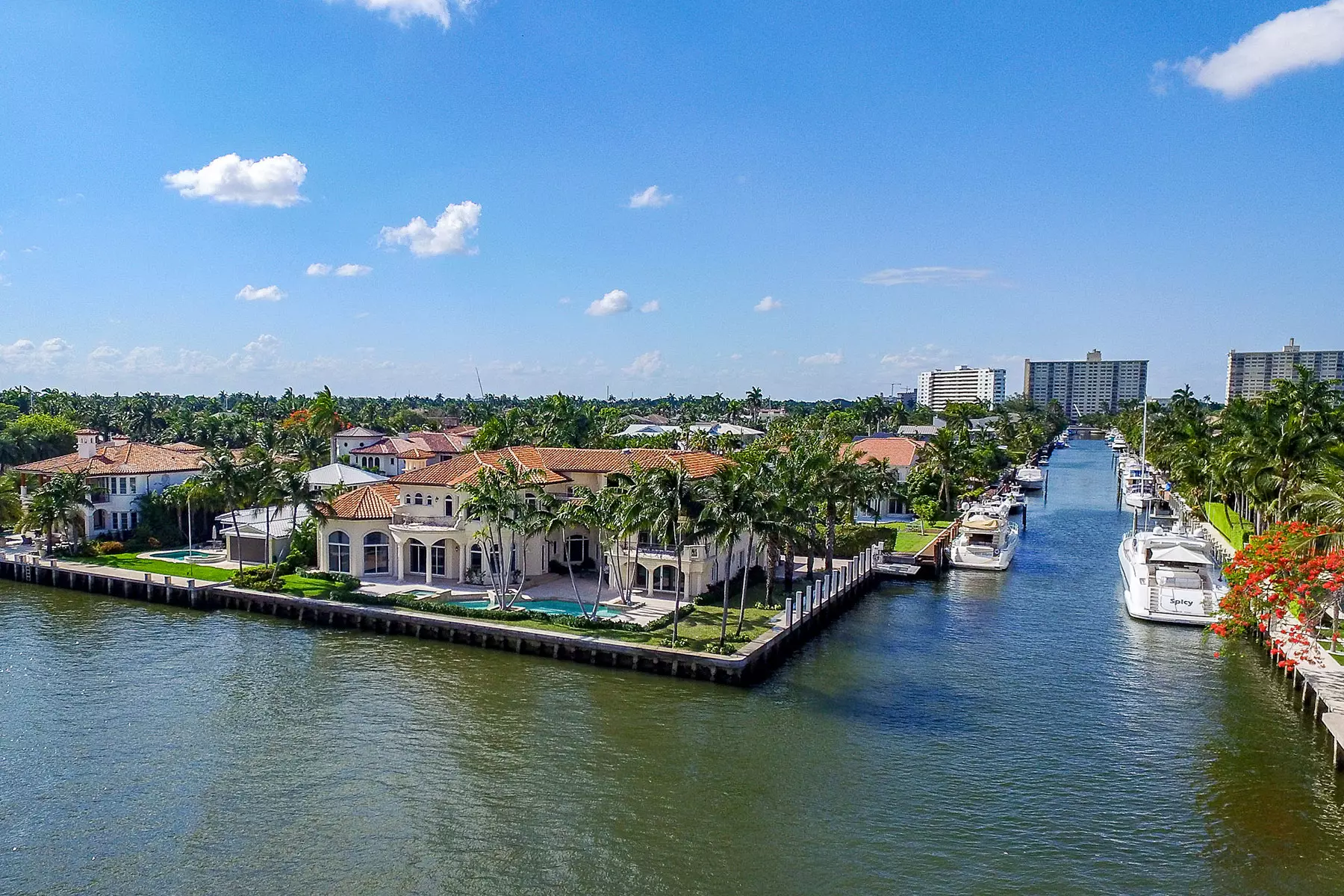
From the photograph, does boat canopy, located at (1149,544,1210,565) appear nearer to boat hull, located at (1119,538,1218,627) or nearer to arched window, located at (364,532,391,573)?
boat hull, located at (1119,538,1218,627)

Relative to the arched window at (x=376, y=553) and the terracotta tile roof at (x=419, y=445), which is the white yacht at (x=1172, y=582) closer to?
the arched window at (x=376, y=553)

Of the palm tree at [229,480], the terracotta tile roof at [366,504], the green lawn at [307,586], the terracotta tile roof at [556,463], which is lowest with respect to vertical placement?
the green lawn at [307,586]

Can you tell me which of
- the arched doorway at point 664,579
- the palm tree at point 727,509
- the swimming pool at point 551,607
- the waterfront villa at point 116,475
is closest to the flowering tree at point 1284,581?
the palm tree at point 727,509

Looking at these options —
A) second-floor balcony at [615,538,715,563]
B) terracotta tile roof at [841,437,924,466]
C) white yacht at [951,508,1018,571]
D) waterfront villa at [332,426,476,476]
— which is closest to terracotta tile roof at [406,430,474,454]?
waterfront villa at [332,426,476,476]

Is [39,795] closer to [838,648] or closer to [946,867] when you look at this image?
[946,867]

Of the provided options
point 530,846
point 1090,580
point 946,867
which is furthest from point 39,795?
point 1090,580

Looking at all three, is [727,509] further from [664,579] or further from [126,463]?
[126,463]
